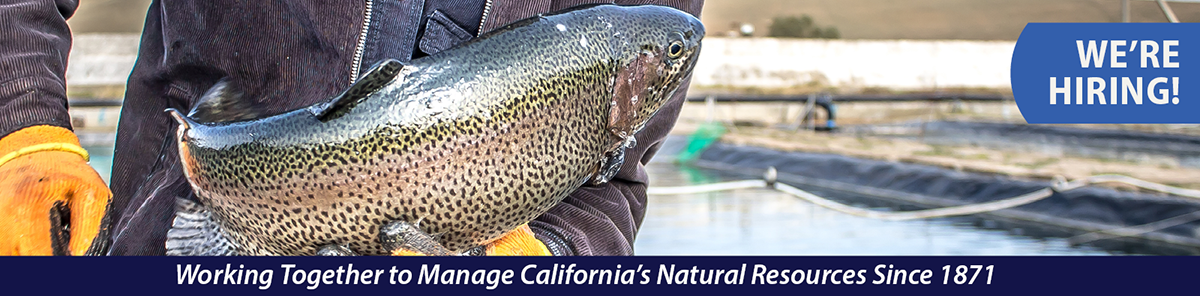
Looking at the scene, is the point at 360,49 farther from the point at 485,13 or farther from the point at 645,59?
the point at 645,59

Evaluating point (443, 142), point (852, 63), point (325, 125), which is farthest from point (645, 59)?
point (852, 63)

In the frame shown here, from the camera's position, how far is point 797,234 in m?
8.13

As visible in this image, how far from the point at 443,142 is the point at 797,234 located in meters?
7.28

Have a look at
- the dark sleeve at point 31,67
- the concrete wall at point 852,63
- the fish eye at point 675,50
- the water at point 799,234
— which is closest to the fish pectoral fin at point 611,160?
the fish eye at point 675,50

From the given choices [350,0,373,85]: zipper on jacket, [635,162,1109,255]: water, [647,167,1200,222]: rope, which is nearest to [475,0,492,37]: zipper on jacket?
[350,0,373,85]: zipper on jacket

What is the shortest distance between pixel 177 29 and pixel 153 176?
0.73ft

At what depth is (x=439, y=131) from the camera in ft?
3.59

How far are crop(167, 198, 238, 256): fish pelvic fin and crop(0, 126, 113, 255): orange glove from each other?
0.37ft

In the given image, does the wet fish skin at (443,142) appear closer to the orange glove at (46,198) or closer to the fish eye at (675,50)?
the fish eye at (675,50)

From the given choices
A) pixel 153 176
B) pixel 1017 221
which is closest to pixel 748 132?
pixel 1017 221

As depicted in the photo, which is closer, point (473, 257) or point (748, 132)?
point (473, 257)

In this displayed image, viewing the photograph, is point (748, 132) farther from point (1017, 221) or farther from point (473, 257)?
point (473, 257)

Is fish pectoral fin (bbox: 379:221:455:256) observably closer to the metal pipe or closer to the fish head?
the fish head

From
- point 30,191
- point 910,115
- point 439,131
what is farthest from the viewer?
point 910,115
